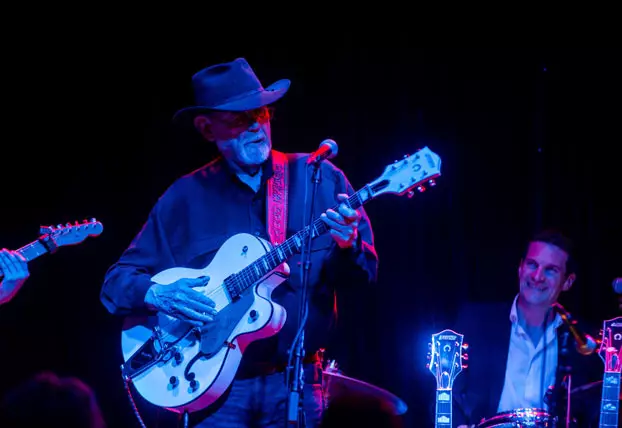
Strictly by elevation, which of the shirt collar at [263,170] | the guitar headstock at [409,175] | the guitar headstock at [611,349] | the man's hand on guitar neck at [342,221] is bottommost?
the guitar headstock at [611,349]

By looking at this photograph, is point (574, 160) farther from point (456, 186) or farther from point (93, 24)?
point (93, 24)

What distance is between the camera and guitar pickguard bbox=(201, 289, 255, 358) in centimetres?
354

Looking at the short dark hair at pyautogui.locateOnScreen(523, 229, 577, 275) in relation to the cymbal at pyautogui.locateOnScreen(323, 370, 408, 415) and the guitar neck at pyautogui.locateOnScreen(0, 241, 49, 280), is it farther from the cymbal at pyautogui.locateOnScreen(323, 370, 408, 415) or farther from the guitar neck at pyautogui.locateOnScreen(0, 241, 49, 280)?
the guitar neck at pyautogui.locateOnScreen(0, 241, 49, 280)

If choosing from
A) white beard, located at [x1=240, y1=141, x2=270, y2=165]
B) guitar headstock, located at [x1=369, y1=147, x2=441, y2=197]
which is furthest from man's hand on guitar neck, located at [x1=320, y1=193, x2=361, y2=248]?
white beard, located at [x1=240, y1=141, x2=270, y2=165]


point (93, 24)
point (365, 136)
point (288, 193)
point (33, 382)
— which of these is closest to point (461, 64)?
point (365, 136)

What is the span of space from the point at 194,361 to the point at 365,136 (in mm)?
2459

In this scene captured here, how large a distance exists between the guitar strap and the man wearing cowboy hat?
0.09 feet

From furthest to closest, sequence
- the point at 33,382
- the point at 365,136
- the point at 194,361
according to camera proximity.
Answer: the point at 365,136 < the point at 33,382 < the point at 194,361

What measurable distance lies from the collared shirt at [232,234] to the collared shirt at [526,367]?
205cm

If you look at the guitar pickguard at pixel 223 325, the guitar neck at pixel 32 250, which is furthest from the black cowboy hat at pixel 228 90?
the guitar neck at pixel 32 250

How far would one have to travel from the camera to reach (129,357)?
3873 mm

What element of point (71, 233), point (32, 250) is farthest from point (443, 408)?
point (32, 250)

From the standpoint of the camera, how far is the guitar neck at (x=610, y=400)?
4.35m

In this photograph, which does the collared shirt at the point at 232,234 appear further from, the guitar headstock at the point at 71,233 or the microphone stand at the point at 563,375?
the guitar headstock at the point at 71,233
